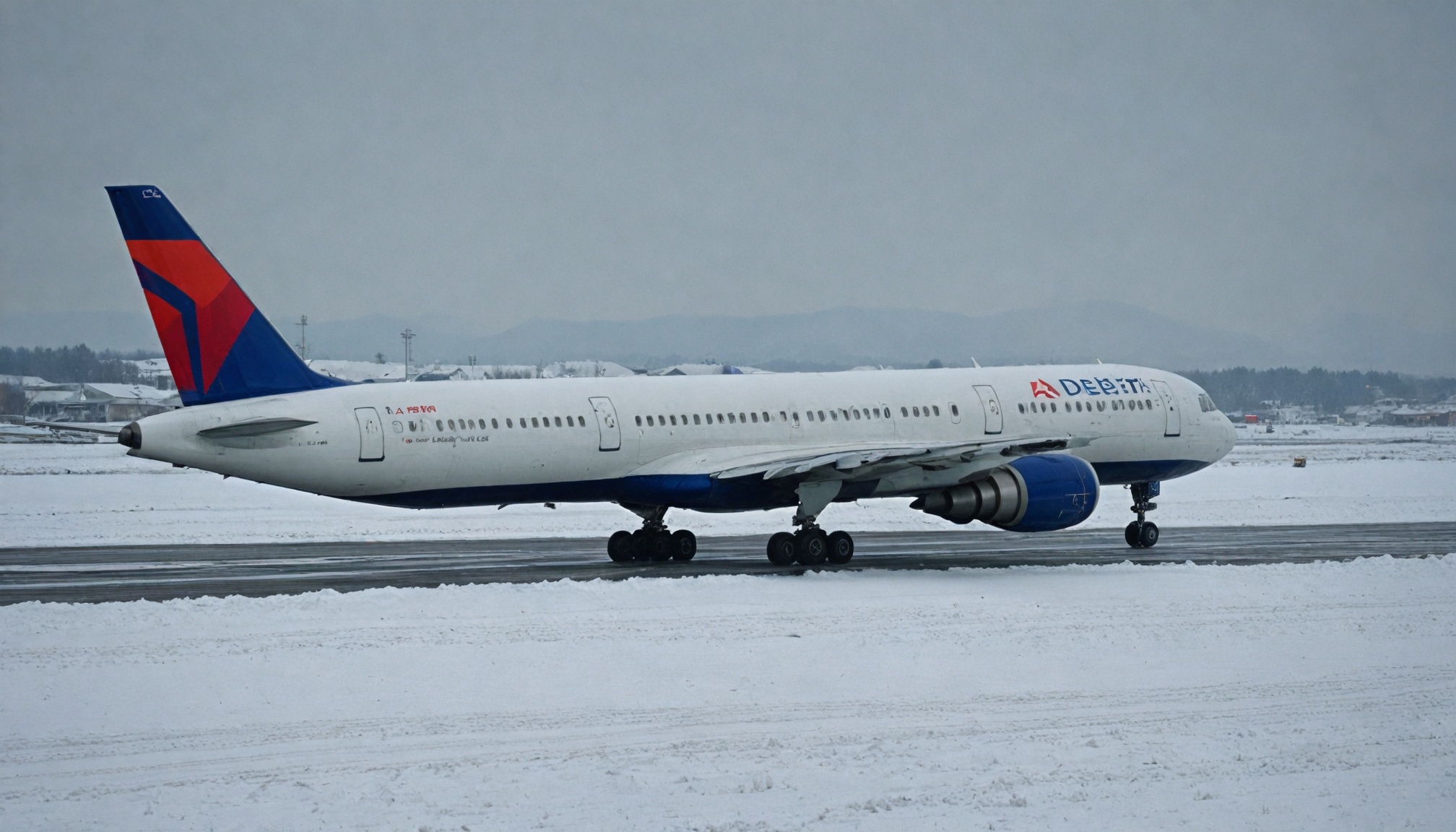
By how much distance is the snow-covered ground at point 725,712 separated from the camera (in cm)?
1084

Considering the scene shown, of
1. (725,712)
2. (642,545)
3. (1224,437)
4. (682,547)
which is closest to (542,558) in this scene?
(642,545)

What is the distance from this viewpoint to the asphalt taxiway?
23.3 m

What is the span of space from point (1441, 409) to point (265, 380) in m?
196

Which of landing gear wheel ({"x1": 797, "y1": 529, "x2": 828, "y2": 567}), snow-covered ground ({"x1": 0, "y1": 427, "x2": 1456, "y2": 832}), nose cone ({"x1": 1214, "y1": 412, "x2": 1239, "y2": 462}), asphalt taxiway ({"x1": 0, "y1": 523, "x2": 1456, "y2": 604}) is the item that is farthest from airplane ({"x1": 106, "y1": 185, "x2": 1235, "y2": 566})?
nose cone ({"x1": 1214, "y1": 412, "x2": 1239, "y2": 462})

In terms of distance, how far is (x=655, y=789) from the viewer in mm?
11203

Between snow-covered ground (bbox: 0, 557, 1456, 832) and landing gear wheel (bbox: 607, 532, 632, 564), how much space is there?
644cm

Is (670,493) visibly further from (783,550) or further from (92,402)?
(92,402)

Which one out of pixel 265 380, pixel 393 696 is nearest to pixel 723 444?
pixel 265 380

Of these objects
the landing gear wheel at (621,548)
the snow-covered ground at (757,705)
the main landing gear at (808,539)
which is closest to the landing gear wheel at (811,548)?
the main landing gear at (808,539)

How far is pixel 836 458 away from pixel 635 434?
12.8ft

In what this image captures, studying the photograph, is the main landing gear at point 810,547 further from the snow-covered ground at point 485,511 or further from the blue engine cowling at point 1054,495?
the snow-covered ground at point 485,511

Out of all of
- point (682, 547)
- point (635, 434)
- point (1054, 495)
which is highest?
point (635, 434)

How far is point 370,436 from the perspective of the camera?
2444cm

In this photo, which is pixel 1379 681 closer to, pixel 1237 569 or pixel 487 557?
pixel 1237 569
